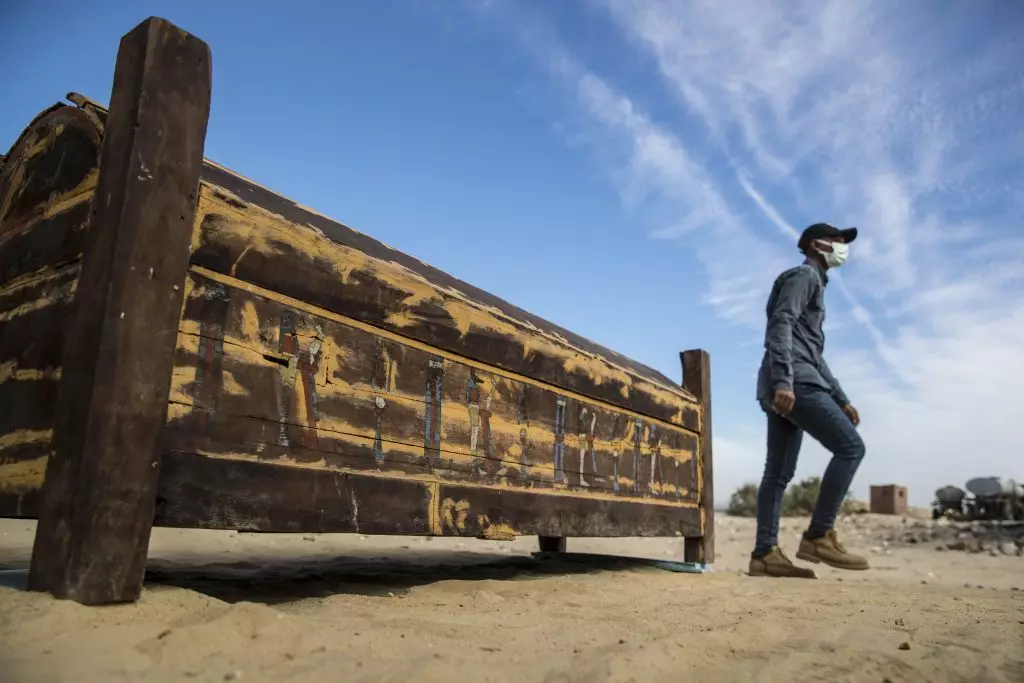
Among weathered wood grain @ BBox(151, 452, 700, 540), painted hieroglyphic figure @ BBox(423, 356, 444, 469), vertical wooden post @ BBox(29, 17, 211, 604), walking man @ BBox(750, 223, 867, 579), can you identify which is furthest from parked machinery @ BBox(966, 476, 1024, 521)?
vertical wooden post @ BBox(29, 17, 211, 604)

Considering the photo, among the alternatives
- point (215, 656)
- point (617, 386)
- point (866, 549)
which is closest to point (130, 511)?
point (215, 656)

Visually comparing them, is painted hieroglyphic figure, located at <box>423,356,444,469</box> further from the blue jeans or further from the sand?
the blue jeans

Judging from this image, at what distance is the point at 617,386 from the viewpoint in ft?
13.8

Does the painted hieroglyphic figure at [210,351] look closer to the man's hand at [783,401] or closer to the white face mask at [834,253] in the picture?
the man's hand at [783,401]

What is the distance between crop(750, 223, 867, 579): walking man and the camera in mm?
4488

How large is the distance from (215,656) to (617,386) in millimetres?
2997

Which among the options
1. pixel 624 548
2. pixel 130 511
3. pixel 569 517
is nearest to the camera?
pixel 130 511

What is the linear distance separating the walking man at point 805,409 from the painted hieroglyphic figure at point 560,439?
161cm

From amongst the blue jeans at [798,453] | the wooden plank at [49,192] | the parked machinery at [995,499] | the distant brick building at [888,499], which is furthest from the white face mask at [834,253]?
the distant brick building at [888,499]

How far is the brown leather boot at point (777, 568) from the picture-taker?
454 centimetres

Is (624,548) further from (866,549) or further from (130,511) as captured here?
(130,511)

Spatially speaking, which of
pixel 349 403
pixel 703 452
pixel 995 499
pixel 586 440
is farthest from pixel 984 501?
pixel 349 403

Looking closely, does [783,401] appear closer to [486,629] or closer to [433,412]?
[433,412]

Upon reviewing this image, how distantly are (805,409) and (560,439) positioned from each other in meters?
1.87
